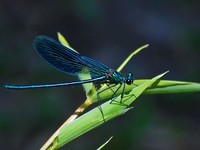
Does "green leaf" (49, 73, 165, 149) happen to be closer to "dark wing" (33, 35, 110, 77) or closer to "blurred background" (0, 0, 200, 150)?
"dark wing" (33, 35, 110, 77)

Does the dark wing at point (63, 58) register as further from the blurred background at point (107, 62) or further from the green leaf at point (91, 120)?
the blurred background at point (107, 62)

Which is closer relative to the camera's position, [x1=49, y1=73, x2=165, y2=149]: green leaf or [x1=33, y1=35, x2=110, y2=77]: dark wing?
[x1=49, y1=73, x2=165, y2=149]: green leaf

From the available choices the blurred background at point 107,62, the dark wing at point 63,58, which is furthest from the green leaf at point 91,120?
the blurred background at point 107,62

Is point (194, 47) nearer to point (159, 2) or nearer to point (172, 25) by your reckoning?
point (172, 25)

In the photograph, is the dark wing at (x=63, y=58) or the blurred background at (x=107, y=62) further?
the blurred background at (x=107, y=62)

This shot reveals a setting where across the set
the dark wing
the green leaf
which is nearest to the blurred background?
the dark wing

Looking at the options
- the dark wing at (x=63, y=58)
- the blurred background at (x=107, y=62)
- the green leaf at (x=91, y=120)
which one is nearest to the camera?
the green leaf at (x=91, y=120)

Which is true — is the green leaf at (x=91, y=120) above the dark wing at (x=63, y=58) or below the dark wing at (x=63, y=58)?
below
